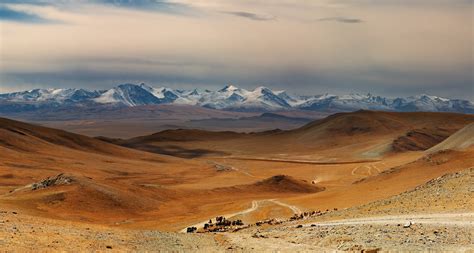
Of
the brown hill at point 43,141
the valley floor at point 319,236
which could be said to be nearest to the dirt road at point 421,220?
the valley floor at point 319,236

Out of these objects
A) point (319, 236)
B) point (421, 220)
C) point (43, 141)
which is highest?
point (421, 220)

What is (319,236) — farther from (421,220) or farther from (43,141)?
(43,141)

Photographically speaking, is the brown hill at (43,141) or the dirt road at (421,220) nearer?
the dirt road at (421,220)

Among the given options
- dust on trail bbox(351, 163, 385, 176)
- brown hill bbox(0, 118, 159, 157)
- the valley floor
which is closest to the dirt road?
the valley floor

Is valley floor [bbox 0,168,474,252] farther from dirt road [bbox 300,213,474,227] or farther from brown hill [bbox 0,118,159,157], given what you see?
brown hill [bbox 0,118,159,157]

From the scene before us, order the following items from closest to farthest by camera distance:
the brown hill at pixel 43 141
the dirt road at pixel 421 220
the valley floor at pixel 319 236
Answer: the valley floor at pixel 319 236 < the dirt road at pixel 421 220 < the brown hill at pixel 43 141

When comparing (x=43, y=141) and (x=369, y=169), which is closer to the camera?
(x=369, y=169)

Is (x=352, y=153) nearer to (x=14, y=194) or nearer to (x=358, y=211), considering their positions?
(x=14, y=194)

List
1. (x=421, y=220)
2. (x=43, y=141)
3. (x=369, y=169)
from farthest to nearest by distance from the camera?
(x=43, y=141) < (x=369, y=169) < (x=421, y=220)

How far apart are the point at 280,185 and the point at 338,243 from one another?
65018 mm

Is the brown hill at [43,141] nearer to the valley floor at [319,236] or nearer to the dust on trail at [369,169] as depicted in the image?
the dust on trail at [369,169]

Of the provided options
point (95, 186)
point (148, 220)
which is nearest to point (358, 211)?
point (148, 220)

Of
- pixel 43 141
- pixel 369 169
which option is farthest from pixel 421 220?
pixel 43 141

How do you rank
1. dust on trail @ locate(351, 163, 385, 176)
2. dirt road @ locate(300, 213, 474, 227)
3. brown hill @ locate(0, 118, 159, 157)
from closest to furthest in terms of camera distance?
1. dirt road @ locate(300, 213, 474, 227)
2. dust on trail @ locate(351, 163, 385, 176)
3. brown hill @ locate(0, 118, 159, 157)
